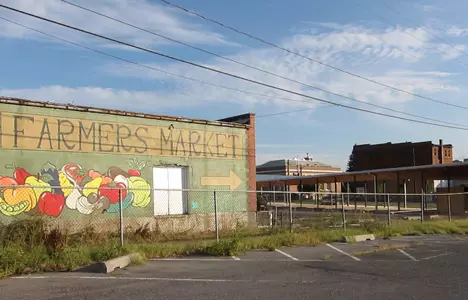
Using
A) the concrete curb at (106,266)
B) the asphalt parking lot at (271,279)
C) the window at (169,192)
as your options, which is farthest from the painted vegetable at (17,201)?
the concrete curb at (106,266)

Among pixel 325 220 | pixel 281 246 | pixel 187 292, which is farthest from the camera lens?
pixel 325 220

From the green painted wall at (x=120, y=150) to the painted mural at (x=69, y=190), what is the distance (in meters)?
0.08

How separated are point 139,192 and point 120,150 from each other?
1823 millimetres

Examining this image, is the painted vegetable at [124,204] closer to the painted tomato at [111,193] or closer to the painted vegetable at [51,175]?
the painted tomato at [111,193]

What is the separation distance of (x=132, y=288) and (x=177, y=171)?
1295 centimetres

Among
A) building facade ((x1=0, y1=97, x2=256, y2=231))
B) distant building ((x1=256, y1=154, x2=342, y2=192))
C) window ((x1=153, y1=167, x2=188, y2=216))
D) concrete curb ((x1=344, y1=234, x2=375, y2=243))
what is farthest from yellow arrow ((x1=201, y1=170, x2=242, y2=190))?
distant building ((x1=256, y1=154, x2=342, y2=192))

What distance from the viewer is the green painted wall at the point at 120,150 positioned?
1677cm

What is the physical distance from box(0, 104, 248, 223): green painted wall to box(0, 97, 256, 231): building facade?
0.11 feet

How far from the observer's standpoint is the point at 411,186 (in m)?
92.4

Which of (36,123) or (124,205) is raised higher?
(36,123)

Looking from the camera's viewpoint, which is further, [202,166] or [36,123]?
[202,166]

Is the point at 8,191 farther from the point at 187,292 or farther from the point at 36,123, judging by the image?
the point at 187,292

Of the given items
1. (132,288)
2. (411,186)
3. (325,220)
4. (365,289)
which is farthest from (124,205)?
(411,186)

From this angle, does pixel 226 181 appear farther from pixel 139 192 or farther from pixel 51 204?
pixel 51 204
